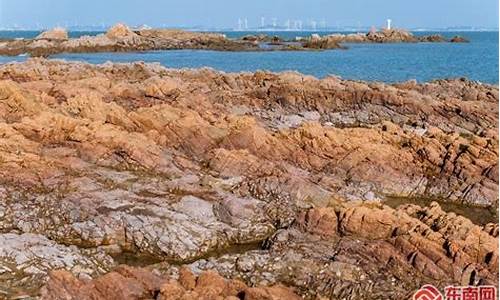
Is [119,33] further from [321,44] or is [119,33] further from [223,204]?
[223,204]

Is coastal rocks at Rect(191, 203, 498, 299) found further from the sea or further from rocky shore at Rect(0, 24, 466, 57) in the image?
rocky shore at Rect(0, 24, 466, 57)

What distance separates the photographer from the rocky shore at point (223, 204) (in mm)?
18438

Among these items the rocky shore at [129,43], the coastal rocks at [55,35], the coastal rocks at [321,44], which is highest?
the coastal rocks at [55,35]

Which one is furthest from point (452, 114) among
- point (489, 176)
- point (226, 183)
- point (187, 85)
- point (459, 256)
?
point (459, 256)

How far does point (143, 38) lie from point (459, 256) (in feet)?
392

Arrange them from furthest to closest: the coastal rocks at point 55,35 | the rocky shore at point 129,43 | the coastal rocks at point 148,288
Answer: the coastal rocks at point 55,35
the rocky shore at point 129,43
the coastal rocks at point 148,288

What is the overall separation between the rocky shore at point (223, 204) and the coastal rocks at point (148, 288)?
4 centimetres

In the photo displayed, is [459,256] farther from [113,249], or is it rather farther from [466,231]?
[113,249]

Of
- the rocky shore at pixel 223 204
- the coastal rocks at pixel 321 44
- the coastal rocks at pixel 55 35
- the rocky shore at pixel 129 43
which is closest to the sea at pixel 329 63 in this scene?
the rocky shore at pixel 129 43

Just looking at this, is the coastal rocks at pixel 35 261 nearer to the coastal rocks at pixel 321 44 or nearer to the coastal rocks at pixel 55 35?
the coastal rocks at pixel 321 44

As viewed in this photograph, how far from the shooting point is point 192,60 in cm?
9819

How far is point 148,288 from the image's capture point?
54.1ft

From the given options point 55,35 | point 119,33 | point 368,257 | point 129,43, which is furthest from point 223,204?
point 55,35

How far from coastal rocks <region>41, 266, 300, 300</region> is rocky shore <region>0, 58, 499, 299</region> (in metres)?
0.04
